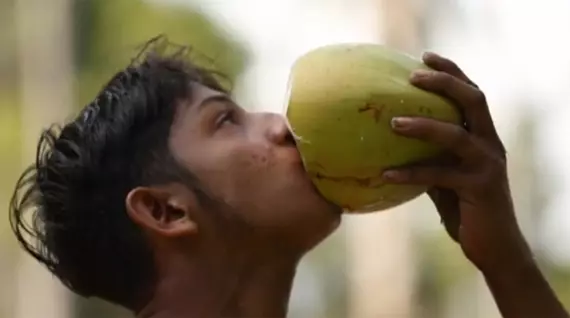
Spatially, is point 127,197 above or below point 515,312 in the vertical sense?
above

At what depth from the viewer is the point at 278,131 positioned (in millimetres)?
800

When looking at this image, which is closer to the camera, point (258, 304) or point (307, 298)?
point (258, 304)

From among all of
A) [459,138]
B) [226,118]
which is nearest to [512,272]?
[459,138]

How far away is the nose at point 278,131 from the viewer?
79cm

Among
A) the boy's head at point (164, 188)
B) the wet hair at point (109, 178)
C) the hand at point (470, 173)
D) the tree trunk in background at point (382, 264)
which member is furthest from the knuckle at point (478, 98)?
the tree trunk in background at point (382, 264)

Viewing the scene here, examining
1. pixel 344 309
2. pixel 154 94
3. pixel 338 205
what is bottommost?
pixel 344 309

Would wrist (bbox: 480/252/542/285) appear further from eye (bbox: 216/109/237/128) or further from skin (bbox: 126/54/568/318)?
eye (bbox: 216/109/237/128)

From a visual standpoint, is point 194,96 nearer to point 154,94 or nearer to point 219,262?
point 154,94

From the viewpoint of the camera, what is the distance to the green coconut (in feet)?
2.35

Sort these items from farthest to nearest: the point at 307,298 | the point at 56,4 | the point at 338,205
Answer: the point at 56,4
the point at 307,298
the point at 338,205

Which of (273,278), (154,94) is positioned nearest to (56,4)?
(154,94)

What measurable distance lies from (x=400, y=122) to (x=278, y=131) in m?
0.13

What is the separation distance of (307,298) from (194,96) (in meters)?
0.63

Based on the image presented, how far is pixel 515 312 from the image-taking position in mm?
819
